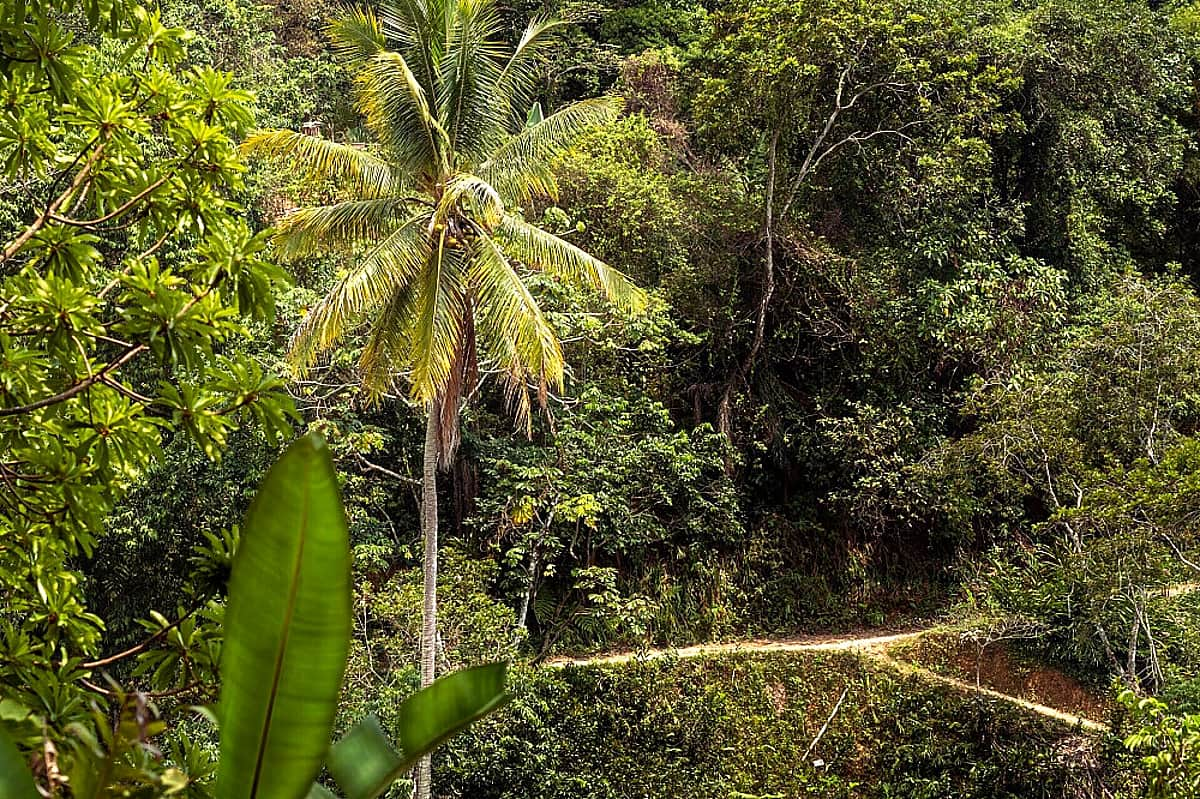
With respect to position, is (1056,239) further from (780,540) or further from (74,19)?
(74,19)

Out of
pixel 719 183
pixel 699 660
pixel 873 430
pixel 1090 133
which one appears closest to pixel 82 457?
pixel 699 660

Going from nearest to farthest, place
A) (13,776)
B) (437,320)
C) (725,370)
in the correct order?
(13,776)
(437,320)
(725,370)

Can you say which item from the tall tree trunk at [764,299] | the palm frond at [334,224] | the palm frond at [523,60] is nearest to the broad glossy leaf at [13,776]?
the palm frond at [334,224]

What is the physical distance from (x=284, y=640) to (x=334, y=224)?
8218 mm

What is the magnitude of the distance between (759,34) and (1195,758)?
10318 mm

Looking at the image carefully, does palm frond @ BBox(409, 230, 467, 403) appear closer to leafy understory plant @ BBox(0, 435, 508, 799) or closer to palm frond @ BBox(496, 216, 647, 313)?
palm frond @ BBox(496, 216, 647, 313)

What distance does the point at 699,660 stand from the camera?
1225cm

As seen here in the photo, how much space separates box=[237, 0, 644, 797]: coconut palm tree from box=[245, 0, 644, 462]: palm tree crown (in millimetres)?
13

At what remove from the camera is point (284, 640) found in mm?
1251

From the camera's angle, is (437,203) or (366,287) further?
(437,203)

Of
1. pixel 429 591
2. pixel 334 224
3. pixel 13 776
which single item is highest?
pixel 334 224

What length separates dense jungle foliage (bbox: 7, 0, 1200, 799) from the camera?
927 centimetres

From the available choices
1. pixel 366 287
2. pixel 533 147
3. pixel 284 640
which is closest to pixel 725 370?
pixel 533 147

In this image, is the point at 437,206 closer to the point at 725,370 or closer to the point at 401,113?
the point at 401,113
